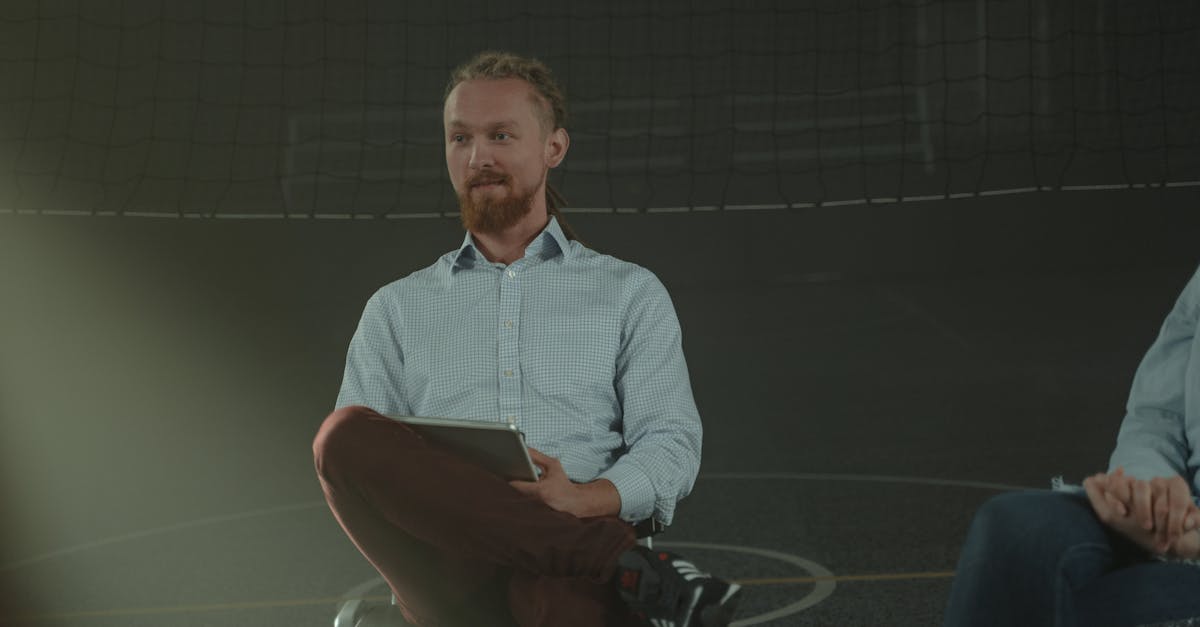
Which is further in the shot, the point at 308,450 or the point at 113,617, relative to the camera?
the point at 308,450

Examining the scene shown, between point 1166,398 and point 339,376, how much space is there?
6261mm

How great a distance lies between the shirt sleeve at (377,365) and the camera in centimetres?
260

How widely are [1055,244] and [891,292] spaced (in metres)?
1.89

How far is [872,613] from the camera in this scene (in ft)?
11.3

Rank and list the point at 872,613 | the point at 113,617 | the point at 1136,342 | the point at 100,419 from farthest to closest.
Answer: the point at 1136,342
the point at 100,419
the point at 113,617
the point at 872,613

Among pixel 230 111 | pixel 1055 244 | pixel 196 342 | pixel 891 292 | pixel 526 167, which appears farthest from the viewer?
pixel 230 111

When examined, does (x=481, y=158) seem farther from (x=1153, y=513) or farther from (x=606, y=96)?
(x=606, y=96)

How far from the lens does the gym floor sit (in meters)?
4.03

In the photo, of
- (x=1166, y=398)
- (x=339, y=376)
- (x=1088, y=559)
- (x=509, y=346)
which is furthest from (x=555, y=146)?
(x=339, y=376)

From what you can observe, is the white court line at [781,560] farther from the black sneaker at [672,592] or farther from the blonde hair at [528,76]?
the black sneaker at [672,592]

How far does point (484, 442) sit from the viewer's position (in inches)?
84.7

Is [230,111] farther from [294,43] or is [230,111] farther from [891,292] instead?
[891,292]

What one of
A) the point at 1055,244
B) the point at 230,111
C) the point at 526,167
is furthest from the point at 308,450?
the point at 230,111

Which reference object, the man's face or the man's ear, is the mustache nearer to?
the man's face
